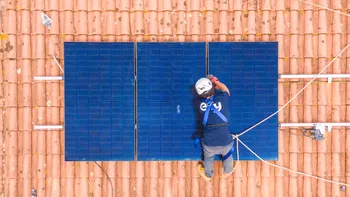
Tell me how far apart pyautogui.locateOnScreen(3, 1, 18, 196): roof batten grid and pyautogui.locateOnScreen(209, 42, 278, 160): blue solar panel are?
3937 mm

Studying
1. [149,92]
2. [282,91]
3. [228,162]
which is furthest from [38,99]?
[282,91]

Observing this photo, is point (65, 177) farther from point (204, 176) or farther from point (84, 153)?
point (204, 176)

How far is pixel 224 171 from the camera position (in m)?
6.20

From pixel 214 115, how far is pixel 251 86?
1013 mm

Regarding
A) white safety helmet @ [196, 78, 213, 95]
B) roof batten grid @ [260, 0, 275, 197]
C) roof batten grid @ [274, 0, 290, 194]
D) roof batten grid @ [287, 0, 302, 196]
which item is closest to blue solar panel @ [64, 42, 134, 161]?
white safety helmet @ [196, 78, 213, 95]

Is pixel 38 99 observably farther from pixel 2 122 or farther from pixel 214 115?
pixel 214 115

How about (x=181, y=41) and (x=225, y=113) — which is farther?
(x=181, y=41)

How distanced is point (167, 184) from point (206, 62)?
2577mm

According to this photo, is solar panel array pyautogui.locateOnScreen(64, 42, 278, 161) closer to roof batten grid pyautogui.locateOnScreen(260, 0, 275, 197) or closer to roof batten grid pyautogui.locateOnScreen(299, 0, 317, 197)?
roof batten grid pyautogui.locateOnScreen(260, 0, 275, 197)

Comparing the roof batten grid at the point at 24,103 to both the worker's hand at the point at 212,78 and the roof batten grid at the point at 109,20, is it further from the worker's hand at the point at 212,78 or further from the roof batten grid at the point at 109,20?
the worker's hand at the point at 212,78

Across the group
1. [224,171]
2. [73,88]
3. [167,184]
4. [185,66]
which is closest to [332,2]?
[185,66]

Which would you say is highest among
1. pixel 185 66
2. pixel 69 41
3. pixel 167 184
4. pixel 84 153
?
pixel 69 41

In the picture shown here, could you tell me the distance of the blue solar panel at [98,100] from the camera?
19.9 feet

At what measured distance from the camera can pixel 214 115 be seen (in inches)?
227
